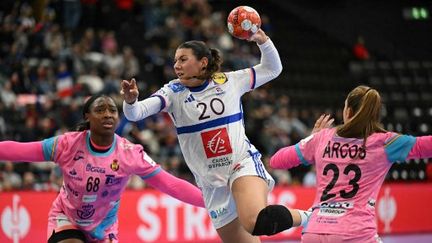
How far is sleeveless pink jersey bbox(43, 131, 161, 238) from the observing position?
7.59m

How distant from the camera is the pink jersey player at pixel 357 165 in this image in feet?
20.6

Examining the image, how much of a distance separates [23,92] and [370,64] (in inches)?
443

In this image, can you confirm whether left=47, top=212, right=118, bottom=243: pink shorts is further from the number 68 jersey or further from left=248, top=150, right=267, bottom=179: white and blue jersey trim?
left=248, top=150, right=267, bottom=179: white and blue jersey trim

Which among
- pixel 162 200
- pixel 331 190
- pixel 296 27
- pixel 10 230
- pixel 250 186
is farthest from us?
pixel 296 27

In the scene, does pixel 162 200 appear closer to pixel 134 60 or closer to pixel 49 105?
pixel 49 105

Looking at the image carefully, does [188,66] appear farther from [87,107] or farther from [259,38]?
[87,107]

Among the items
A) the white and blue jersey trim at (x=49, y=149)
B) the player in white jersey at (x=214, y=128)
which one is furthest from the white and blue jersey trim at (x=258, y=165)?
the white and blue jersey trim at (x=49, y=149)

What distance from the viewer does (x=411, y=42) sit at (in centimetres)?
2762

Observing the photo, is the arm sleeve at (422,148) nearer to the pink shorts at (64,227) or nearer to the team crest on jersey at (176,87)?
the team crest on jersey at (176,87)

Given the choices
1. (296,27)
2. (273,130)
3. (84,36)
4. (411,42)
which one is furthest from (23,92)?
(411,42)

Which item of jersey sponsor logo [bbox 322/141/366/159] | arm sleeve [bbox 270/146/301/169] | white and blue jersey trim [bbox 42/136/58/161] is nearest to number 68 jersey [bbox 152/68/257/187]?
arm sleeve [bbox 270/146/301/169]

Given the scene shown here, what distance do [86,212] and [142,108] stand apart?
1082 millimetres

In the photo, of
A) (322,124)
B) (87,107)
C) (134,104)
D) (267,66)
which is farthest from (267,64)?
(87,107)

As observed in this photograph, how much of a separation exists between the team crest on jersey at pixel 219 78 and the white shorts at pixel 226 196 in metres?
0.70
